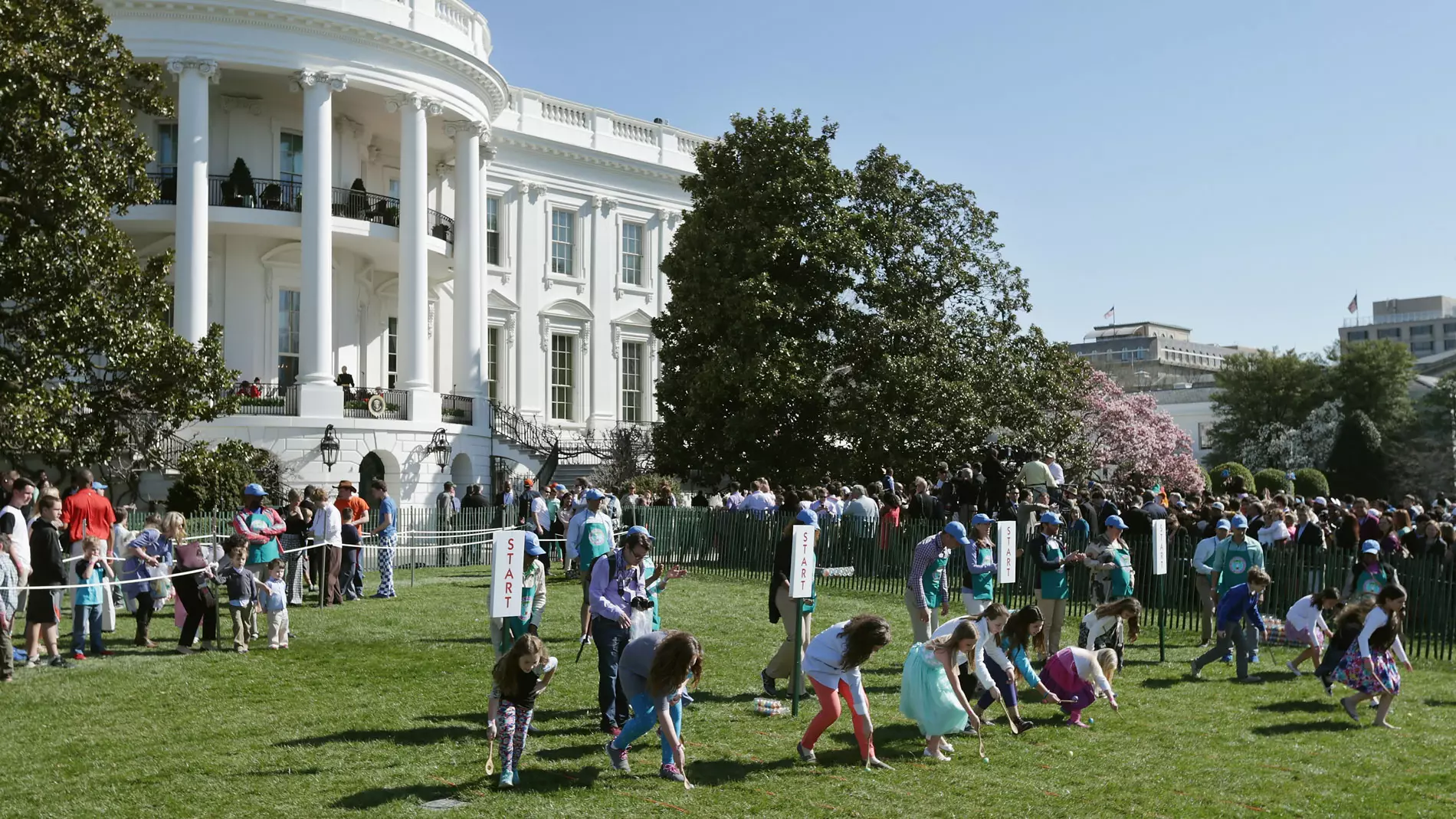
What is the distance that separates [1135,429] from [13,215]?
137ft

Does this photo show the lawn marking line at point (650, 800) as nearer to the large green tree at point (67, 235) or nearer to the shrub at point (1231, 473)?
the large green tree at point (67, 235)

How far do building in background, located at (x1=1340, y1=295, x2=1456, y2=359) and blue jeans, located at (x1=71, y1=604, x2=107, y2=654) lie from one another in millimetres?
158400

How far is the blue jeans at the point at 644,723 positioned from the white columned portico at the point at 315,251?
2422 cm

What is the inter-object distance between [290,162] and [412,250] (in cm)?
407

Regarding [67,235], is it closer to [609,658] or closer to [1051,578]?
[609,658]

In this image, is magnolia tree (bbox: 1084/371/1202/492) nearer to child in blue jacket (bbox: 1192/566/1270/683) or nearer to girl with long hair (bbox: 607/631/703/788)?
child in blue jacket (bbox: 1192/566/1270/683)

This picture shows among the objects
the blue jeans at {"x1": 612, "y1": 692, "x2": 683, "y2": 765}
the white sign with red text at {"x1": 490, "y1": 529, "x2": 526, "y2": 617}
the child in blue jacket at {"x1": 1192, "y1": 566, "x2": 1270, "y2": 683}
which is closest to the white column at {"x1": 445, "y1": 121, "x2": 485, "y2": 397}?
the child in blue jacket at {"x1": 1192, "y1": 566, "x2": 1270, "y2": 683}

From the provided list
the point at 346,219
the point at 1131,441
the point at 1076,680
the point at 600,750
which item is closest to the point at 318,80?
the point at 346,219

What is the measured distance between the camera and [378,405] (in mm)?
33344

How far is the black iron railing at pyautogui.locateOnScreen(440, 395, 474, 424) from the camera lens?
3622 cm

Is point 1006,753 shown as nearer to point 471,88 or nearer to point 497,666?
point 497,666

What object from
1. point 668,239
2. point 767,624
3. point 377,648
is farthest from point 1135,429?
point 377,648

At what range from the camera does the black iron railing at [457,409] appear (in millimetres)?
36219

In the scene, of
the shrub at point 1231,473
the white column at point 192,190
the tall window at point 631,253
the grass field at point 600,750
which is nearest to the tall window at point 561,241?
the tall window at point 631,253
